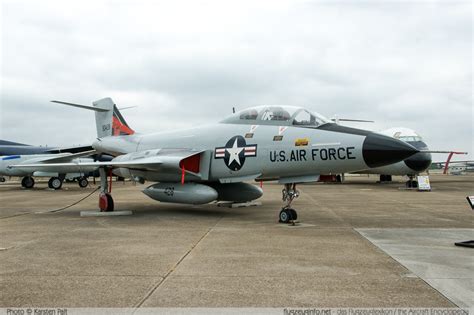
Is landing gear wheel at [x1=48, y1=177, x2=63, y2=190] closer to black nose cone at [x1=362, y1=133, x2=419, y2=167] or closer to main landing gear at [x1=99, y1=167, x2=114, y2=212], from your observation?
main landing gear at [x1=99, y1=167, x2=114, y2=212]

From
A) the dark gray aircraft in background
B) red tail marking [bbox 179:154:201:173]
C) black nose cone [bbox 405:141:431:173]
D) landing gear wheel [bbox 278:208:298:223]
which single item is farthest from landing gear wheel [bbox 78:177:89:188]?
landing gear wheel [bbox 278:208:298:223]

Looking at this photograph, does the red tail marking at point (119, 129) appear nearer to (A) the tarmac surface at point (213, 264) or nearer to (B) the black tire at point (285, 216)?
(A) the tarmac surface at point (213, 264)

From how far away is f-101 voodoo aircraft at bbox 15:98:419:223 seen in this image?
824 cm

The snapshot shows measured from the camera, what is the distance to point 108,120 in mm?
14875

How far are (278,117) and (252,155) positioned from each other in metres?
1.06

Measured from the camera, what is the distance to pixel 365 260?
5.21 m

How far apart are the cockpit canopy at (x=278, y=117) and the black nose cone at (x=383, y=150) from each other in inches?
51.6

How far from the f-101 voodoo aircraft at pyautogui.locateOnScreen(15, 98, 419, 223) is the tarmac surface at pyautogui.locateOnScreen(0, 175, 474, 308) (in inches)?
43.6

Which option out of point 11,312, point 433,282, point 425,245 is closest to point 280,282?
point 433,282

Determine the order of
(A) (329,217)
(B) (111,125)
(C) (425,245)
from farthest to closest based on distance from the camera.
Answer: (B) (111,125) → (A) (329,217) → (C) (425,245)

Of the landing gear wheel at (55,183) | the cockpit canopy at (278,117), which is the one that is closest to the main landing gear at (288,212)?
the cockpit canopy at (278,117)

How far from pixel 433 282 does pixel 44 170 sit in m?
24.0

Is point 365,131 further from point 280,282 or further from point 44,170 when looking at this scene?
point 44,170

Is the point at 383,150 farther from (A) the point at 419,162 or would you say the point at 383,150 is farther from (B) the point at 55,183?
(B) the point at 55,183
